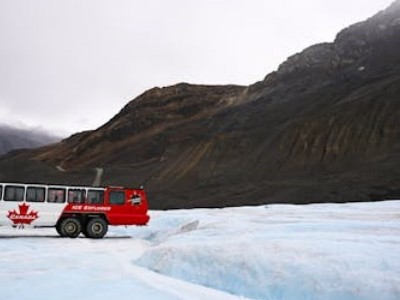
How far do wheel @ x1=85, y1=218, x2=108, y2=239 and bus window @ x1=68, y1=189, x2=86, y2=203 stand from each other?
97 cm

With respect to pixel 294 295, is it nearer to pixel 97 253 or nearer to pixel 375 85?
pixel 97 253

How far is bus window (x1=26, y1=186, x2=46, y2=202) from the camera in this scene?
22312 millimetres

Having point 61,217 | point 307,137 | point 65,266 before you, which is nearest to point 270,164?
point 307,137

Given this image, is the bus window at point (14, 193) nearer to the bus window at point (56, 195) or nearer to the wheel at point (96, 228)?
the bus window at point (56, 195)

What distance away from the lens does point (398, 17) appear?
83062 millimetres

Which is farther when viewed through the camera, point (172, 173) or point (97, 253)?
point (172, 173)

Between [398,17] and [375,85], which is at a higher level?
[398,17]

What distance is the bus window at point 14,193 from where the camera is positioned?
2202cm

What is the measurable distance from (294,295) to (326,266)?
0.82 m

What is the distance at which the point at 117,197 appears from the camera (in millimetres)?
23953

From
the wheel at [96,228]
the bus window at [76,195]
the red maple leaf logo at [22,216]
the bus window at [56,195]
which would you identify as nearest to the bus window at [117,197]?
the wheel at [96,228]

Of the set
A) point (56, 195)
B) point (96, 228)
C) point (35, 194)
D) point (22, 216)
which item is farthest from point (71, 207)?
point (22, 216)

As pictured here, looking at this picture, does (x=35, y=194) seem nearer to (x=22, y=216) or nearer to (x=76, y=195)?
(x=22, y=216)

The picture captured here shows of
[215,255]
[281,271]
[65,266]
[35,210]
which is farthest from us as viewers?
[35,210]
